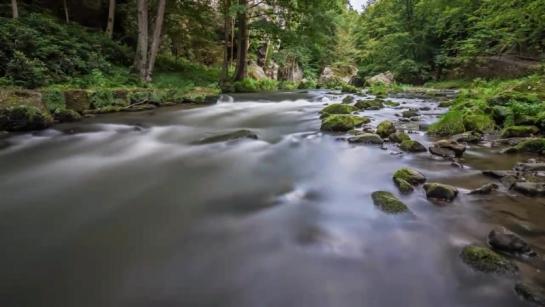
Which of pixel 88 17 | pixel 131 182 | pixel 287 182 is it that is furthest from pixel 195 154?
pixel 88 17

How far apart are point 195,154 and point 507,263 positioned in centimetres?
446

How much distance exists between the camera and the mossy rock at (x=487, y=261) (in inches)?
92.0

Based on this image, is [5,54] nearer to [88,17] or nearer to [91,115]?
[91,115]

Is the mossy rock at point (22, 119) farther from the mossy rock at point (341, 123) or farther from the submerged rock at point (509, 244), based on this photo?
the submerged rock at point (509, 244)

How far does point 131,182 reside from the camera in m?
4.44

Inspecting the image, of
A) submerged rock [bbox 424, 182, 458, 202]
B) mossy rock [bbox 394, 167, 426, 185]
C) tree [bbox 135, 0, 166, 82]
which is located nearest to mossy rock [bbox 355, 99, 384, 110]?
mossy rock [bbox 394, 167, 426, 185]

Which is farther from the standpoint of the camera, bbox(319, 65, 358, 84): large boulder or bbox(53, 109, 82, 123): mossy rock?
bbox(319, 65, 358, 84): large boulder

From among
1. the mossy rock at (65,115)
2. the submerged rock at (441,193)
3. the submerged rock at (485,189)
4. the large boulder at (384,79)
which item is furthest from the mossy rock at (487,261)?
the large boulder at (384,79)

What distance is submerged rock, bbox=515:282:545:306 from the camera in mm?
2059

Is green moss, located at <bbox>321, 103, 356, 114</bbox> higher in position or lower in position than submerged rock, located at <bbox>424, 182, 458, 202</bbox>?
higher

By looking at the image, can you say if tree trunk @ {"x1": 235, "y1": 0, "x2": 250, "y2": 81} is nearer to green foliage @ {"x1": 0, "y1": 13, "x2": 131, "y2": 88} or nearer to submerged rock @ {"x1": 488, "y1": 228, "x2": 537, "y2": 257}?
green foliage @ {"x1": 0, "y1": 13, "x2": 131, "y2": 88}

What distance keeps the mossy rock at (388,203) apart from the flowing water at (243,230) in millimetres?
88

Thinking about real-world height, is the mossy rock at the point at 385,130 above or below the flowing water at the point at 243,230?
above

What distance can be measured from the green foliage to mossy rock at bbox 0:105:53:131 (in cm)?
148
